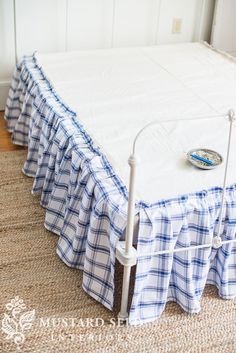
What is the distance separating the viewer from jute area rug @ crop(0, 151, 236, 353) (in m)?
1.91

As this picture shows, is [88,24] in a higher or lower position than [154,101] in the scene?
higher

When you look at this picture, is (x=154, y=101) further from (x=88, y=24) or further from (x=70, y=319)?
(x=70, y=319)

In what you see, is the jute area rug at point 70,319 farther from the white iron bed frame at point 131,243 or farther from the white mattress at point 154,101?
the white mattress at point 154,101

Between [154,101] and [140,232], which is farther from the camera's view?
[154,101]

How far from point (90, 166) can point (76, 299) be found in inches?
18.8

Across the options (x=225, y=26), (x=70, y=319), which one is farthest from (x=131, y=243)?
(x=225, y=26)

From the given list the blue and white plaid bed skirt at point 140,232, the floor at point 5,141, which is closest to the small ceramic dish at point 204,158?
the blue and white plaid bed skirt at point 140,232

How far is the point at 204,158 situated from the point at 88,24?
154 cm

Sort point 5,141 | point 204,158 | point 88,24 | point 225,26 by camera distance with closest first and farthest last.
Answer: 1. point 204,158
2. point 5,141
3. point 88,24
4. point 225,26

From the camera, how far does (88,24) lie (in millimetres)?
3416

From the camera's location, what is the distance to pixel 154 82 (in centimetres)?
297

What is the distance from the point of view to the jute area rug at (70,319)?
191 centimetres

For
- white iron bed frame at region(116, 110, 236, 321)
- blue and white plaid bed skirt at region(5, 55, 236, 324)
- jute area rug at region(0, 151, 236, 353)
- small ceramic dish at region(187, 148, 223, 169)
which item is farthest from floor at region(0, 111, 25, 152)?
white iron bed frame at region(116, 110, 236, 321)

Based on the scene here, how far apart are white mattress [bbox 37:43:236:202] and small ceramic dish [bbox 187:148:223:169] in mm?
23
